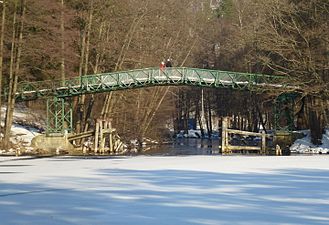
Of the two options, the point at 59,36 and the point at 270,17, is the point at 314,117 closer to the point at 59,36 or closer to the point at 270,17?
the point at 270,17

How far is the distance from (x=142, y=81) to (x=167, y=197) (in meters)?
30.7

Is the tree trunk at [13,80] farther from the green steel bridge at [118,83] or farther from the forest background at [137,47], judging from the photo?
the green steel bridge at [118,83]

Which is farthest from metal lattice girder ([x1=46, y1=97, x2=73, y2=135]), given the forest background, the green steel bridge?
the forest background

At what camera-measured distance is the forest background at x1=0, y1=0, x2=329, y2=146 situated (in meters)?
37.3

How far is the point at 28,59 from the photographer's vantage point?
128 ft

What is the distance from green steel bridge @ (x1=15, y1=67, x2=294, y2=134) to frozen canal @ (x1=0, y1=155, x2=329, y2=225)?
22.6 m

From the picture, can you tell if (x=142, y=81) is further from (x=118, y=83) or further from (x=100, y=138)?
(x=100, y=138)

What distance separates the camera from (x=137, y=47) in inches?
1852

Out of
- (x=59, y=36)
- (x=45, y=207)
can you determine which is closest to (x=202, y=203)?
(x=45, y=207)

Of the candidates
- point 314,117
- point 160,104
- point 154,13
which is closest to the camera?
point 314,117

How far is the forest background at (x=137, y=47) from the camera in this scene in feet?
122

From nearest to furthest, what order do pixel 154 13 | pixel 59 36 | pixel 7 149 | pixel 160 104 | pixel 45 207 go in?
A: pixel 45 207 → pixel 7 149 → pixel 59 36 → pixel 154 13 → pixel 160 104

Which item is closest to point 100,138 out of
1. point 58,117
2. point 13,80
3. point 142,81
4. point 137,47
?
point 58,117

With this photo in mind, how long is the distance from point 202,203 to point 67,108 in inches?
1363
